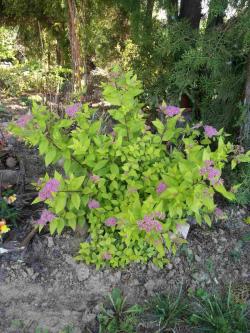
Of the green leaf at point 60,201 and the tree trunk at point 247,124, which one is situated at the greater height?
the tree trunk at point 247,124

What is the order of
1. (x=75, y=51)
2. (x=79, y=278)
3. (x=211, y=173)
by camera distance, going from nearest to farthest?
(x=211, y=173) < (x=79, y=278) < (x=75, y=51)

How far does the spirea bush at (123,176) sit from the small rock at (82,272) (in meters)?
0.12

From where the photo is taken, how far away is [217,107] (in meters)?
3.17

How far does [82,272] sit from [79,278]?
0.04m

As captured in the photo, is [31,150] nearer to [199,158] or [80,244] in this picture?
[80,244]

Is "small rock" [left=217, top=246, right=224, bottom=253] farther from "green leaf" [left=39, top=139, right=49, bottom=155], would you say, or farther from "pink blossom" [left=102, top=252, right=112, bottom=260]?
"green leaf" [left=39, top=139, right=49, bottom=155]

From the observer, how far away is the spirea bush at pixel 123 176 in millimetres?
1944

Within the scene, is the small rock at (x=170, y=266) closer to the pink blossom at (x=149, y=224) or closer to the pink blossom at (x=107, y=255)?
the pink blossom at (x=107, y=255)

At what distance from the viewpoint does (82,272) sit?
246 cm

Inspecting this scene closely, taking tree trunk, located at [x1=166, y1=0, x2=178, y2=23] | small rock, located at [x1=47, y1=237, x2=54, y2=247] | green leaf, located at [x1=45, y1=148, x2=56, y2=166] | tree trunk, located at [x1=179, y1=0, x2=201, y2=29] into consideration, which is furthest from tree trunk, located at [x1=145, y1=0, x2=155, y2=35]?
small rock, located at [x1=47, y1=237, x2=54, y2=247]

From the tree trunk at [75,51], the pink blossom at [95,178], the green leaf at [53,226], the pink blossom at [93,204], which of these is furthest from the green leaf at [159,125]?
the tree trunk at [75,51]

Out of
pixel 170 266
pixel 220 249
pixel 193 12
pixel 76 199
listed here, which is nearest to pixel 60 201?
pixel 76 199

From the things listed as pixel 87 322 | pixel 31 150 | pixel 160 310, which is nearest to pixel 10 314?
pixel 87 322

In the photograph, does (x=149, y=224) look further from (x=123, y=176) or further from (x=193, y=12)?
(x=193, y=12)
